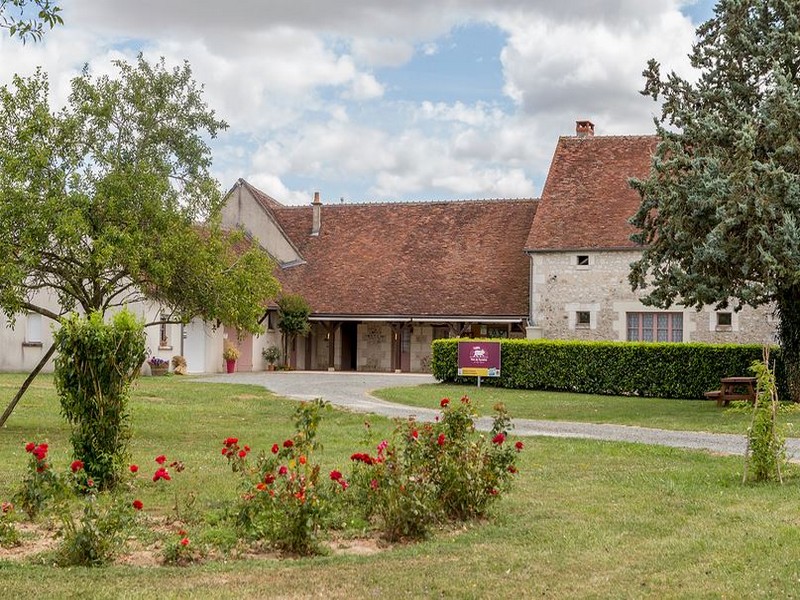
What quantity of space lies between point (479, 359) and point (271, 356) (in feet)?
38.8

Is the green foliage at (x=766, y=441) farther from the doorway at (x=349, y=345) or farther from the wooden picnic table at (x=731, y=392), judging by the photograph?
the doorway at (x=349, y=345)

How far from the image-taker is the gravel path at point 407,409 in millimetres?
15766

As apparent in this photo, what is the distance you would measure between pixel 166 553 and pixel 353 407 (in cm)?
1425

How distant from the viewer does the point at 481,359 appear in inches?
1110

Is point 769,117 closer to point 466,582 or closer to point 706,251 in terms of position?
point 706,251

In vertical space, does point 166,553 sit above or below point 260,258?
below

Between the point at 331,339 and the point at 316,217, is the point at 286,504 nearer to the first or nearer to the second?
the point at 331,339

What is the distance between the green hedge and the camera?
25.8 meters

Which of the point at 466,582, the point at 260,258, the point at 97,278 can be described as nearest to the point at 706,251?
the point at 260,258

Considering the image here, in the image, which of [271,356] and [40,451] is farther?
[271,356]

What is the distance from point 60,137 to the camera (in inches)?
595

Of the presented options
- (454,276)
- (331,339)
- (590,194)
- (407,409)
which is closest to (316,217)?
(331,339)

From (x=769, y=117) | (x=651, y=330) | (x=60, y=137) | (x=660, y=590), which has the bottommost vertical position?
(x=660, y=590)

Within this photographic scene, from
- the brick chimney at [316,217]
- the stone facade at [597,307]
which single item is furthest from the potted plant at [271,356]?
the stone facade at [597,307]
